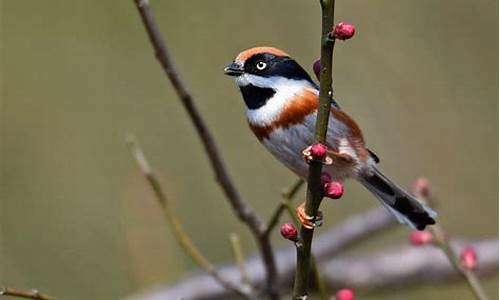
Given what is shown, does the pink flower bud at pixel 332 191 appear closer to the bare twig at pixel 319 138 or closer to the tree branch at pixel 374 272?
the bare twig at pixel 319 138

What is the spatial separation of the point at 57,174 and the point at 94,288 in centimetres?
93

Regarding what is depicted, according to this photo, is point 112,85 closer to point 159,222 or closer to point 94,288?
point 94,288

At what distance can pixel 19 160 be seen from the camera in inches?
240

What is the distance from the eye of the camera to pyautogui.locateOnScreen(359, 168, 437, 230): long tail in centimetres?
272

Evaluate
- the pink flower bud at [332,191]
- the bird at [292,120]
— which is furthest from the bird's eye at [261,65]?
the pink flower bud at [332,191]

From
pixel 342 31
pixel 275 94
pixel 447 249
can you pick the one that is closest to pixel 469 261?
pixel 447 249

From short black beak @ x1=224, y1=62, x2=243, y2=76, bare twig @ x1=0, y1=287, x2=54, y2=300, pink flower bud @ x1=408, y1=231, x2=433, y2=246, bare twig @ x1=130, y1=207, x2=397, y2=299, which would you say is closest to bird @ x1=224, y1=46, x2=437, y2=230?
short black beak @ x1=224, y1=62, x2=243, y2=76

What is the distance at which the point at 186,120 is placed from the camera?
627 cm

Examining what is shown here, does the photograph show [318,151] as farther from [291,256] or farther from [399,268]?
[399,268]

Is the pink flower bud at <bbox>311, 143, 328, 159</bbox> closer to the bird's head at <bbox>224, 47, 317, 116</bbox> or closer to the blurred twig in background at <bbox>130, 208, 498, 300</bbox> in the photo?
the bird's head at <bbox>224, 47, 317, 116</bbox>

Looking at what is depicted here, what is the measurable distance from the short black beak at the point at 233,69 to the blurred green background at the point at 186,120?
2.85 meters

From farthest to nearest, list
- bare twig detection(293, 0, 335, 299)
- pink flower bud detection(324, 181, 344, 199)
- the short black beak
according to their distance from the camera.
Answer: the short black beak
pink flower bud detection(324, 181, 344, 199)
bare twig detection(293, 0, 335, 299)

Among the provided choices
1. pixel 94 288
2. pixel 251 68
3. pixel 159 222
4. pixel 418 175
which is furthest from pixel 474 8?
pixel 251 68

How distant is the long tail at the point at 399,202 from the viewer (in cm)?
272
